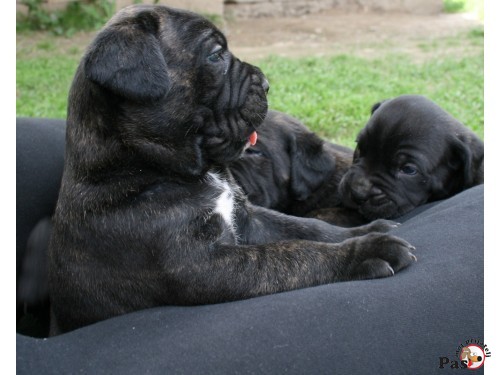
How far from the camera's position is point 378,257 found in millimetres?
3439

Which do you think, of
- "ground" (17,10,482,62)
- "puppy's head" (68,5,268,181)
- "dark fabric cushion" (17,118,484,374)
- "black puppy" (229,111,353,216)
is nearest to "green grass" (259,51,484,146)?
"ground" (17,10,482,62)

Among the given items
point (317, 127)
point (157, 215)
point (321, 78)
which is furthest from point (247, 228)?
point (321, 78)

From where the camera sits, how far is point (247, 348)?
2916mm

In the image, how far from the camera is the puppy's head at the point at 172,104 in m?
3.42

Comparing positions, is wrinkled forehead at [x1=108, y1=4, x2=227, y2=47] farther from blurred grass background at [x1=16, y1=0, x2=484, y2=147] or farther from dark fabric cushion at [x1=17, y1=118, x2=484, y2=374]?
blurred grass background at [x1=16, y1=0, x2=484, y2=147]

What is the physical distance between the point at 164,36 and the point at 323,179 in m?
1.90

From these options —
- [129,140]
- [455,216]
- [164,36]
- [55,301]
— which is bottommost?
[55,301]

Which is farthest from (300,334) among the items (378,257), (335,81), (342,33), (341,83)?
(342,33)

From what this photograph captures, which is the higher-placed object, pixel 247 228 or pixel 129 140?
pixel 129 140

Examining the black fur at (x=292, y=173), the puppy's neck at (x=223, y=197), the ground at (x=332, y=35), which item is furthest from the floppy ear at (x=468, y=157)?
the ground at (x=332, y=35)

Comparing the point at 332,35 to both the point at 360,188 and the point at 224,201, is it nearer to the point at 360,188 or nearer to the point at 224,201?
the point at 360,188

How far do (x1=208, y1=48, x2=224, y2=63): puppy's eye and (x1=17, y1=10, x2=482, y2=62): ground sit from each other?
846 centimetres

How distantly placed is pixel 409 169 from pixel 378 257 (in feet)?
4.47
